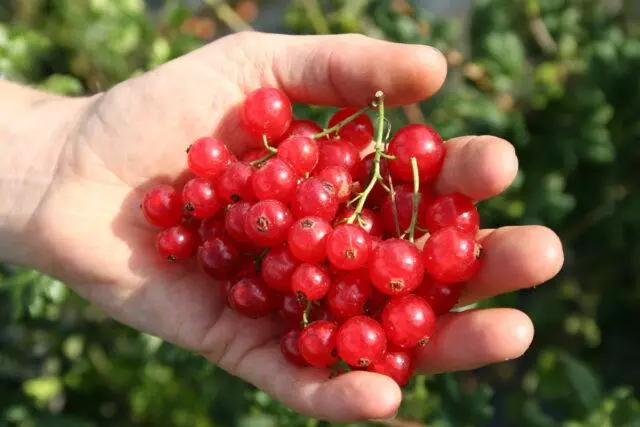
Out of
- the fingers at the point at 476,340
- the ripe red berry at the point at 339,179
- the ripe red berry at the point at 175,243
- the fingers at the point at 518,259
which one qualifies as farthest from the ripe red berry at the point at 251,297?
the fingers at the point at 518,259

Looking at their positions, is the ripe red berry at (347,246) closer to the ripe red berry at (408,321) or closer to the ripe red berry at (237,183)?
the ripe red berry at (408,321)

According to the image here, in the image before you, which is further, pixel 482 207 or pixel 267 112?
pixel 482 207

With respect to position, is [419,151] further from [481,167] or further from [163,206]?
[163,206]

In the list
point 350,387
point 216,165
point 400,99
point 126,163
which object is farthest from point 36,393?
point 400,99

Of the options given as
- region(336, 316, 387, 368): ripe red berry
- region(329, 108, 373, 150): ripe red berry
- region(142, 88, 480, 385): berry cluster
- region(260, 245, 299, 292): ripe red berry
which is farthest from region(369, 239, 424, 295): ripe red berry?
region(329, 108, 373, 150): ripe red berry

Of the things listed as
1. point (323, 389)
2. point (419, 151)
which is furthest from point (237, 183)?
point (323, 389)

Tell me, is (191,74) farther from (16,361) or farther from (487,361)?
(16,361)
